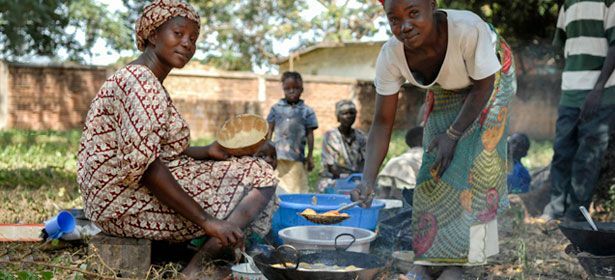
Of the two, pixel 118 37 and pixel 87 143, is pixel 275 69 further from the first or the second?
pixel 87 143

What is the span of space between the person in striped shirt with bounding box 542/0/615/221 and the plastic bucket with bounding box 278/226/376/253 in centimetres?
251

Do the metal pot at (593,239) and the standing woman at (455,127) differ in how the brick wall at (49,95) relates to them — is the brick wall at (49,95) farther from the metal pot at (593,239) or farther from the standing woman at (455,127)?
the metal pot at (593,239)

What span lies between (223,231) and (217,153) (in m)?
0.57

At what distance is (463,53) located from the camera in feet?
9.30

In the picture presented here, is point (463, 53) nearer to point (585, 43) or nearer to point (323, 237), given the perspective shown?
point (323, 237)

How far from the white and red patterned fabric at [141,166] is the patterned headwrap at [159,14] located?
0.80ft

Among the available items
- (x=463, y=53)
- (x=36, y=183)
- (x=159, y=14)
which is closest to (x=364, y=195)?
(x=463, y=53)

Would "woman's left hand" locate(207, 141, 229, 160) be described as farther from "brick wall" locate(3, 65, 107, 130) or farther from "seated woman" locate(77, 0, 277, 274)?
"brick wall" locate(3, 65, 107, 130)

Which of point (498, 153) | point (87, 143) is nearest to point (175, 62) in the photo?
point (87, 143)

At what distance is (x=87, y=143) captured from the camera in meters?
2.86

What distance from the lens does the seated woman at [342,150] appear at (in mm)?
6215

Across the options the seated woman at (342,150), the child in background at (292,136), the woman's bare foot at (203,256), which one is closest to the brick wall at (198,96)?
the child in background at (292,136)

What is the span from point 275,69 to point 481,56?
2996 centimetres

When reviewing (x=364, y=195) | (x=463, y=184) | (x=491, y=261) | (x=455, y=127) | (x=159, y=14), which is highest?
(x=159, y=14)
